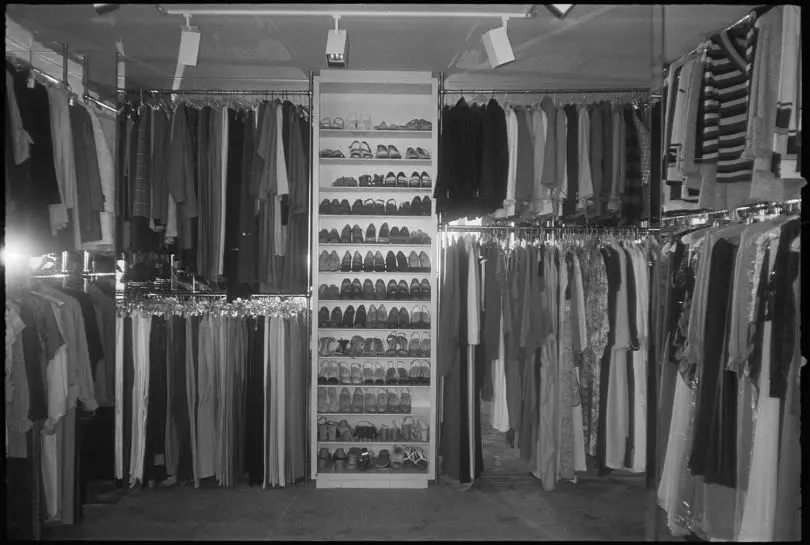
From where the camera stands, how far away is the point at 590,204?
11.8 ft

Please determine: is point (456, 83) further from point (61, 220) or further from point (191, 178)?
point (61, 220)

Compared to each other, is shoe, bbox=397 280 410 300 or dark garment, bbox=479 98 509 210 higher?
dark garment, bbox=479 98 509 210

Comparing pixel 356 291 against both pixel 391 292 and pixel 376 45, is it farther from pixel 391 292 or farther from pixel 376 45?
pixel 376 45

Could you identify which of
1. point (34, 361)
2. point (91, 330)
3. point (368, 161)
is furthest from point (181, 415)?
point (368, 161)

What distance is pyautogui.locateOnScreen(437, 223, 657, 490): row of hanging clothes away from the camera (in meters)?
3.56

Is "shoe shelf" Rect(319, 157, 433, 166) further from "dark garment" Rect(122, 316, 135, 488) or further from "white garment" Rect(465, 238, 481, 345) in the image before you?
"dark garment" Rect(122, 316, 135, 488)

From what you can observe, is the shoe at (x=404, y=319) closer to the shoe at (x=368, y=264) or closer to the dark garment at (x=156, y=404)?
the shoe at (x=368, y=264)

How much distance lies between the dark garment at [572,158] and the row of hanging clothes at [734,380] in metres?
1.13

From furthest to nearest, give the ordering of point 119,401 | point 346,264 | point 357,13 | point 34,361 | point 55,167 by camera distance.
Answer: point 346,264 → point 119,401 → point 357,13 → point 55,167 → point 34,361

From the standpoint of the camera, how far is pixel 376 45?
11.7ft

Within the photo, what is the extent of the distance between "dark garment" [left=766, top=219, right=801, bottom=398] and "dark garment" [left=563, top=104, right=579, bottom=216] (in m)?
1.70

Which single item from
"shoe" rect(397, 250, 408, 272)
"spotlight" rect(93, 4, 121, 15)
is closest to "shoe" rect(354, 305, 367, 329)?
"shoe" rect(397, 250, 408, 272)

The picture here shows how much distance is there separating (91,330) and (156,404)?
0.93 meters

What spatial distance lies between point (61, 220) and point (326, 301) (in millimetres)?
1922
